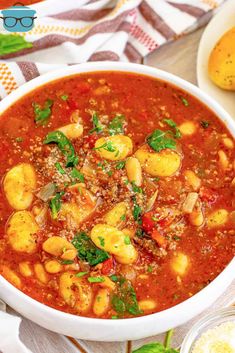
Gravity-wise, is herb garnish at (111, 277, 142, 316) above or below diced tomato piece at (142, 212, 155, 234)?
below

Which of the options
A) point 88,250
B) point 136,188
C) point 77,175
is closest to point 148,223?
point 136,188

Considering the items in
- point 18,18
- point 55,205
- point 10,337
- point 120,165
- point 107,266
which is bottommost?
point 10,337

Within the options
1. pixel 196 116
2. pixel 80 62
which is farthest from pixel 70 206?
pixel 80 62

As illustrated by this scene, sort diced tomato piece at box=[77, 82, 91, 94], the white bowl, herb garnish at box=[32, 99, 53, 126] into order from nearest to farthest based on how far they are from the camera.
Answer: the white bowl < herb garnish at box=[32, 99, 53, 126] < diced tomato piece at box=[77, 82, 91, 94]

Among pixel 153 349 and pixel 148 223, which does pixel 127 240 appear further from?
pixel 153 349

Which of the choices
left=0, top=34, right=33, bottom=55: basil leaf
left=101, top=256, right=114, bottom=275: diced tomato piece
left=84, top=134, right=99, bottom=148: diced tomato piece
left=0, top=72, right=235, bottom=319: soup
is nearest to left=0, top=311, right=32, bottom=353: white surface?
left=0, top=72, right=235, bottom=319: soup

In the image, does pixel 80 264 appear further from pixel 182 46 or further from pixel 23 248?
Answer: pixel 182 46

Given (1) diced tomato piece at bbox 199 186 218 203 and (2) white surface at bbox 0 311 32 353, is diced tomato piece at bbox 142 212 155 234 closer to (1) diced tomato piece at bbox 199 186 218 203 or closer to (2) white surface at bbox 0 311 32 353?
(1) diced tomato piece at bbox 199 186 218 203

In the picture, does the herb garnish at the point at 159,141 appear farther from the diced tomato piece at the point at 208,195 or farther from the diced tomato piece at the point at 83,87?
the diced tomato piece at the point at 83,87

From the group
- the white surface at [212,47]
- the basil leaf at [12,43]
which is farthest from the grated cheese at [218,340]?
the basil leaf at [12,43]
